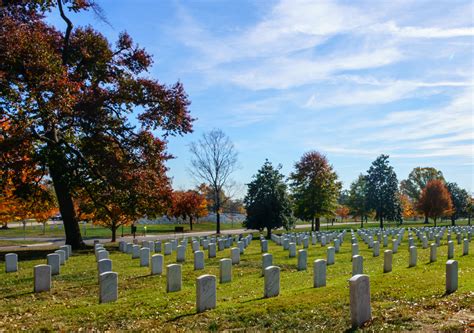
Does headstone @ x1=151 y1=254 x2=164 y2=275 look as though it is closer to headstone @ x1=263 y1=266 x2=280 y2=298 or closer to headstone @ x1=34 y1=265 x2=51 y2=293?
headstone @ x1=34 y1=265 x2=51 y2=293

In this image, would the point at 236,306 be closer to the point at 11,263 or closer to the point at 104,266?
the point at 104,266

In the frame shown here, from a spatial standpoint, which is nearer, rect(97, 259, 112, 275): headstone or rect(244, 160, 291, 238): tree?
rect(97, 259, 112, 275): headstone

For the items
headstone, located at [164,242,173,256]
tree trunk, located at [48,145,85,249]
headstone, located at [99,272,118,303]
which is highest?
tree trunk, located at [48,145,85,249]

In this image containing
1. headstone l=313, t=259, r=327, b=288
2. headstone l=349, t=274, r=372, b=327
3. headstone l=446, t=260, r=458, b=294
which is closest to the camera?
headstone l=349, t=274, r=372, b=327

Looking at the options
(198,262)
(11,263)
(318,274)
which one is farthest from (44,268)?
(318,274)

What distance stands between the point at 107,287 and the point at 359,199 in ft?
201

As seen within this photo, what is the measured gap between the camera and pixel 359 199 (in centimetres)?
6812

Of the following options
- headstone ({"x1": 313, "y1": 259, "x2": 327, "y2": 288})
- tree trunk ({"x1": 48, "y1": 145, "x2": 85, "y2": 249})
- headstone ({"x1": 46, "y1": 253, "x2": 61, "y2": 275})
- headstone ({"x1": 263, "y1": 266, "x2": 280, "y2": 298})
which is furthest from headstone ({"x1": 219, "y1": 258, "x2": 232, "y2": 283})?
tree trunk ({"x1": 48, "y1": 145, "x2": 85, "y2": 249})

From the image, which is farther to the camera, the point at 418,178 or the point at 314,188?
the point at 418,178

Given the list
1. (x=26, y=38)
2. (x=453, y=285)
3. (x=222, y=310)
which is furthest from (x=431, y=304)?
(x=26, y=38)

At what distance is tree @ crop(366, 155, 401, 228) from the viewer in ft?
198

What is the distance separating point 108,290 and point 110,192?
14.2 metres

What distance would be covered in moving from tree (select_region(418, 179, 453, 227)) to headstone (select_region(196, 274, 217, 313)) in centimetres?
5995

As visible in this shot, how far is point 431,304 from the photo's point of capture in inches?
340
